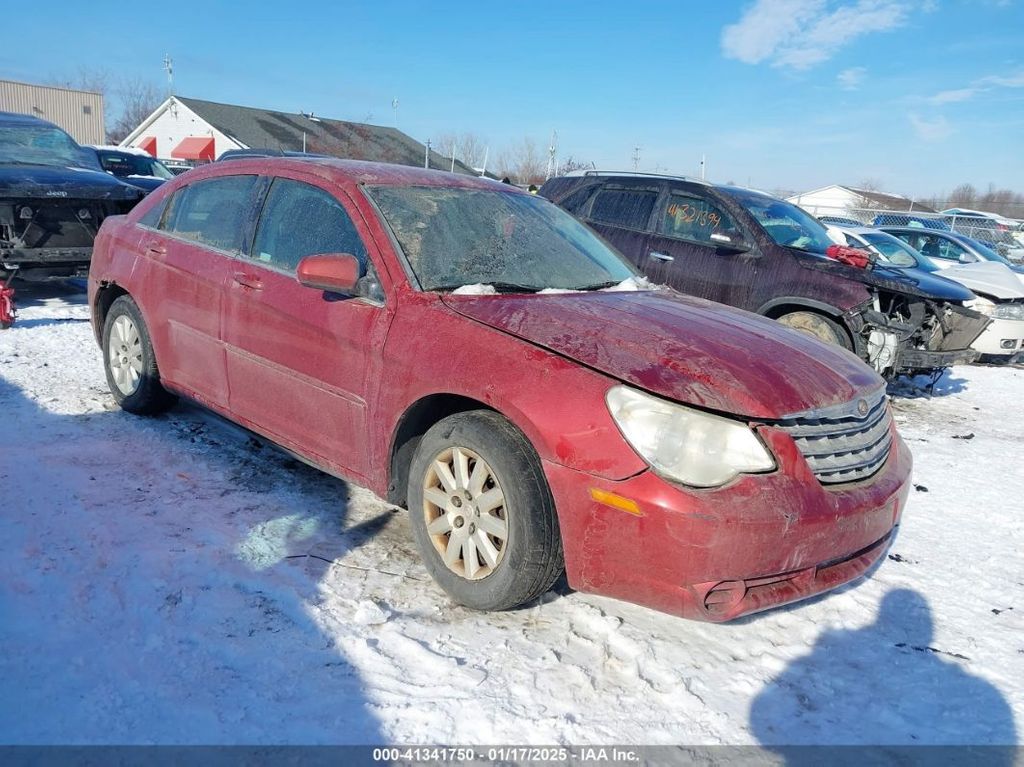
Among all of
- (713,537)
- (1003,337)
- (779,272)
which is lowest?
(713,537)

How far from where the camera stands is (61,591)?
2873mm

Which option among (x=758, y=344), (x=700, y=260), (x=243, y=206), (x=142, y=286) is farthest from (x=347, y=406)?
(x=700, y=260)

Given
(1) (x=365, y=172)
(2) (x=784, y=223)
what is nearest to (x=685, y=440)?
(1) (x=365, y=172)

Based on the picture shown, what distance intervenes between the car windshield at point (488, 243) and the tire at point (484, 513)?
0.75 meters

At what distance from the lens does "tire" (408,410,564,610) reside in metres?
2.74

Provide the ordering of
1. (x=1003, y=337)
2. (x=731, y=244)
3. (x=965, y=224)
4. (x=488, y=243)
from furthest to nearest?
(x=965, y=224)
(x=1003, y=337)
(x=731, y=244)
(x=488, y=243)

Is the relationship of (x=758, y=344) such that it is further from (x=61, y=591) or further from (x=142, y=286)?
(x=142, y=286)

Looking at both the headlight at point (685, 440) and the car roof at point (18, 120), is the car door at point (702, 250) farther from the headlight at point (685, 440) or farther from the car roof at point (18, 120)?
the car roof at point (18, 120)

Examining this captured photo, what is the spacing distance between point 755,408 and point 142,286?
373cm

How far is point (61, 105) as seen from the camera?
1705 inches

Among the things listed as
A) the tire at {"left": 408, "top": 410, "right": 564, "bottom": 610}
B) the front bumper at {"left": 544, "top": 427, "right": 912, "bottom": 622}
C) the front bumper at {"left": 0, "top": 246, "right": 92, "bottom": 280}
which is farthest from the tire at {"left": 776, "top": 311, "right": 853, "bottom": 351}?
the front bumper at {"left": 0, "top": 246, "right": 92, "bottom": 280}

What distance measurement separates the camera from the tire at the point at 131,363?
468 centimetres

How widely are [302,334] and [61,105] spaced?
49.3 meters

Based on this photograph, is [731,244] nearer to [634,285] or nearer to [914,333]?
[914,333]
